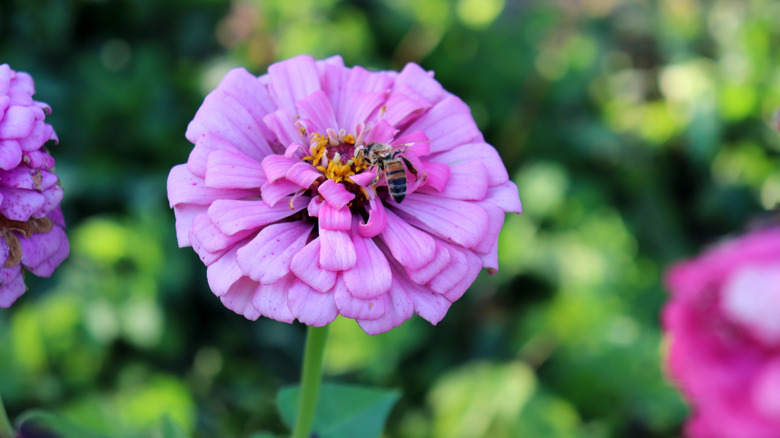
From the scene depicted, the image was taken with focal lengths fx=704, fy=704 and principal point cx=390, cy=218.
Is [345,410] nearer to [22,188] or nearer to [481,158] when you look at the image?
[481,158]

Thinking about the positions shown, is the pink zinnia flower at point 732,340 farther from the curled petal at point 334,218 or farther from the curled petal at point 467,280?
the curled petal at point 334,218

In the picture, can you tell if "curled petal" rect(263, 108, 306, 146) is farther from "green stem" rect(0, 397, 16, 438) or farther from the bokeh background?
the bokeh background

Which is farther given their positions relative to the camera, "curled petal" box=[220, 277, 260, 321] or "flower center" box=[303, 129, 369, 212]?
"flower center" box=[303, 129, 369, 212]

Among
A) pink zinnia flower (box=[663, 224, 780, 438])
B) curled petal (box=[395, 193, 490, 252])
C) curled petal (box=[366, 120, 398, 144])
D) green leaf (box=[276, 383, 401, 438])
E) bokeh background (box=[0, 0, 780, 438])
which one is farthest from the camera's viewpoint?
bokeh background (box=[0, 0, 780, 438])

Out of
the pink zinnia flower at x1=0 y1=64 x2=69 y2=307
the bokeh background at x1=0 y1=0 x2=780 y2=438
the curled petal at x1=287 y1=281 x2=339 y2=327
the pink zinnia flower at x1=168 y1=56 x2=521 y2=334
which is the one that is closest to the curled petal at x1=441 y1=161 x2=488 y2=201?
the pink zinnia flower at x1=168 y1=56 x2=521 y2=334

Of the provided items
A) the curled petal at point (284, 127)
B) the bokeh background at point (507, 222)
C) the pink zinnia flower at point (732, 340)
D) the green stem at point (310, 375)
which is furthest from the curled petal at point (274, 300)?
the bokeh background at point (507, 222)

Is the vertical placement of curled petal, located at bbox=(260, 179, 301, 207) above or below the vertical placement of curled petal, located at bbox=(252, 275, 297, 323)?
above

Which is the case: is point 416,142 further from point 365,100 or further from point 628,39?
point 628,39
